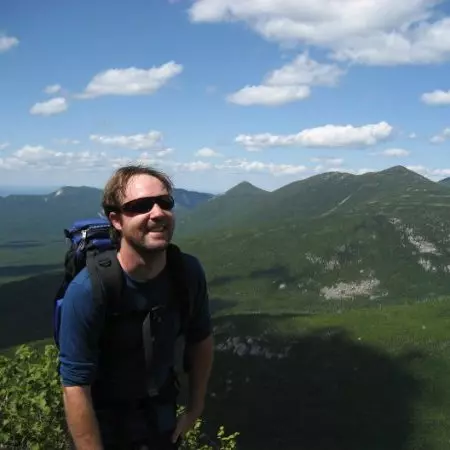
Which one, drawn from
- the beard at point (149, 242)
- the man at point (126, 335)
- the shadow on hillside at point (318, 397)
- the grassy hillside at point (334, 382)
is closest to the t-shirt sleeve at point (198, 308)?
the man at point (126, 335)

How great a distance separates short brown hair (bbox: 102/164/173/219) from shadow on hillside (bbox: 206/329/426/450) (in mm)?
117969

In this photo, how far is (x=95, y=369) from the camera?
23.7 feet

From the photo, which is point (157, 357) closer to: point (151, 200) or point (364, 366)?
point (151, 200)

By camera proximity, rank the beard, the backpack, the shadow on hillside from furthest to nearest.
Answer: the shadow on hillside
the beard
the backpack

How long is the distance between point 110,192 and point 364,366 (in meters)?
152

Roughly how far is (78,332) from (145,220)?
1586mm

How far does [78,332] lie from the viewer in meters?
7.04

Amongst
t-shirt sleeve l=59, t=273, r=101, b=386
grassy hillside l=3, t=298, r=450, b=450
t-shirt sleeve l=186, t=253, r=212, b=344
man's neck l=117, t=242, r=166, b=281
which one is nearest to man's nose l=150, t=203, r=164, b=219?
man's neck l=117, t=242, r=166, b=281

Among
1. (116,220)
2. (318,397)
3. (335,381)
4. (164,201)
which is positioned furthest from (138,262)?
(335,381)

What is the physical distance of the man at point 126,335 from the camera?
279 inches

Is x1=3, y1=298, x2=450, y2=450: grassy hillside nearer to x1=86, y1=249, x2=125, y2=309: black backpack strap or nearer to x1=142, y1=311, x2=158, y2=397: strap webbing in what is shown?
x1=142, y1=311, x2=158, y2=397: strap webbing

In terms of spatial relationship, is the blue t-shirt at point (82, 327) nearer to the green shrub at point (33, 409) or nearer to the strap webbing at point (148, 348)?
the strap webbing at point (148, 348)

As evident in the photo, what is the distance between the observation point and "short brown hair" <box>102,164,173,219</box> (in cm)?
757

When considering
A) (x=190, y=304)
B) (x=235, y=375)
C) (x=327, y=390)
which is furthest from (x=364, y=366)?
(x=190, y=304)
